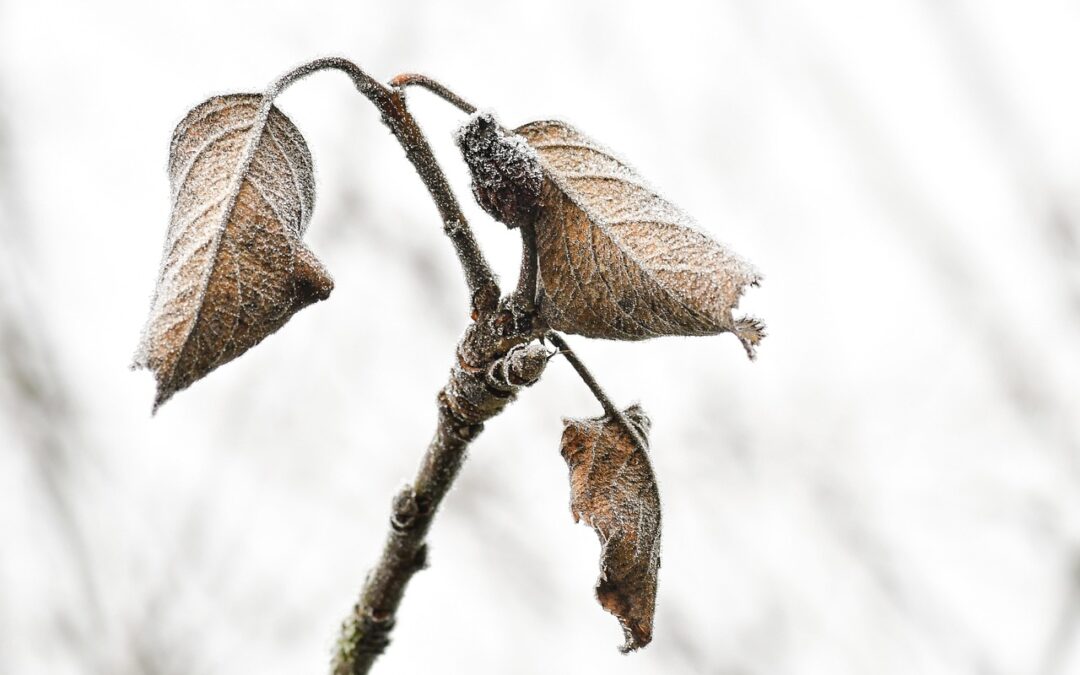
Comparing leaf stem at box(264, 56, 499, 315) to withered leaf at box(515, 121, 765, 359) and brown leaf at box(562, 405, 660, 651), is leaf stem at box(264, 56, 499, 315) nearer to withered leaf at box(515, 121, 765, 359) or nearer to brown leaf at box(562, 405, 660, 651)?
withered leaf at box(515, 121, 765, 359)

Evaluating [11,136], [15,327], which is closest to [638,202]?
[15,327]

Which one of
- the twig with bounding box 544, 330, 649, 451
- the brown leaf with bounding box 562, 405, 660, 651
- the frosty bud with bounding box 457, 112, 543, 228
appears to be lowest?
the brown leaf with bounding box 562, 405, 660, 651

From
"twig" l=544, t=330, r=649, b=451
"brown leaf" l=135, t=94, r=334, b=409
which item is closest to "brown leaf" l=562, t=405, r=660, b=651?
"twig" l=544, t=330, r=649, b=451

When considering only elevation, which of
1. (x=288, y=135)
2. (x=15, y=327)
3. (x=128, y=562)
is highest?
(x=15, y=327)

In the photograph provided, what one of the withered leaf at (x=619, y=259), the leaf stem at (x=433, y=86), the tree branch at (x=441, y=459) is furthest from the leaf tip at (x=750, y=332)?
the leaf stem at (x=433, y=86)

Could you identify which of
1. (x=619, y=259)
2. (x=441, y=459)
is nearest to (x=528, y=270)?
(x=619, y=259)

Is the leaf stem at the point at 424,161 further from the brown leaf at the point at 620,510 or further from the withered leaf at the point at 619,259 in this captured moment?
the brown leaf at the point at 620,510

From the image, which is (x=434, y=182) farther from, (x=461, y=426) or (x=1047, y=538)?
(x=1047, y=538)
